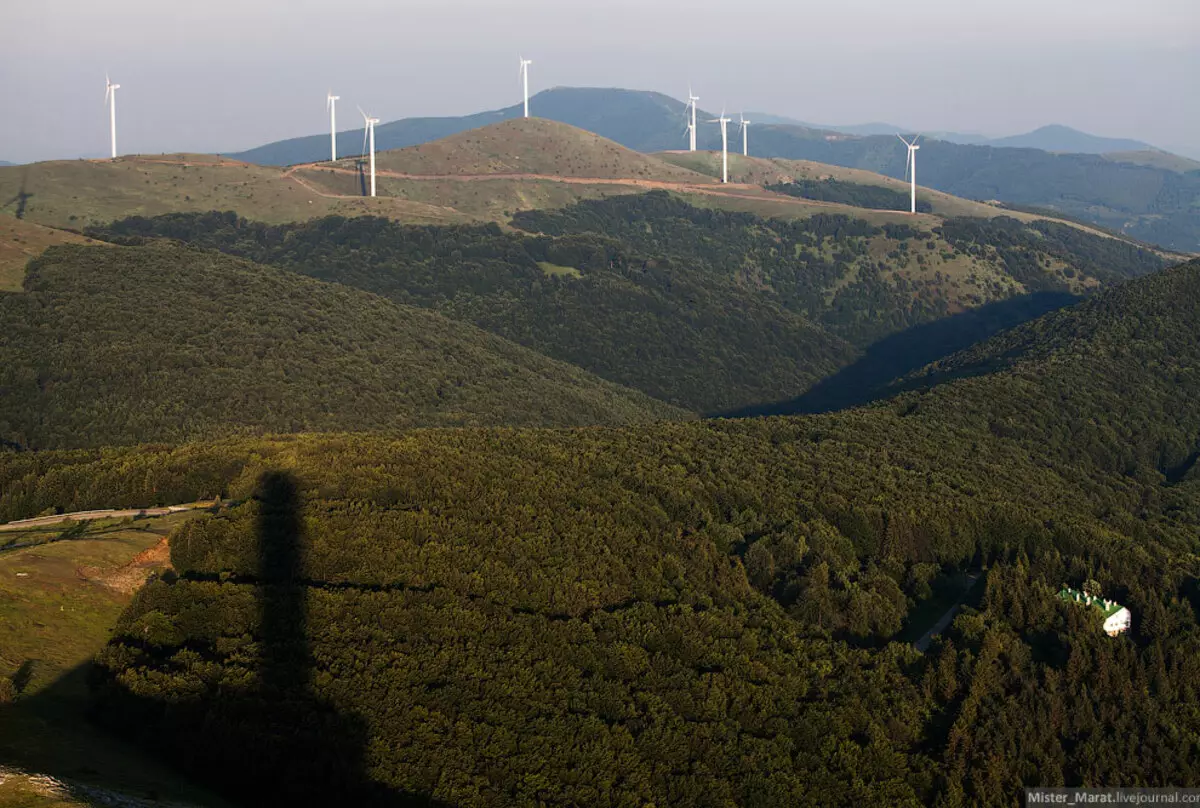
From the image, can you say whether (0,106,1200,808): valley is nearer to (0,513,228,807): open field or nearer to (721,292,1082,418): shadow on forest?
(0,513,228,807): open field

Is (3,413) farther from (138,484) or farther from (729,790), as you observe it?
(729,790)

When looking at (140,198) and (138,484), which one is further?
(140,198)

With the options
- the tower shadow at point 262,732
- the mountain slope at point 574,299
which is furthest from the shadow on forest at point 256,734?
the mountain slope at point 574,299

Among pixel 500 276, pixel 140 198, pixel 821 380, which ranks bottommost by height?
pixel 821 380

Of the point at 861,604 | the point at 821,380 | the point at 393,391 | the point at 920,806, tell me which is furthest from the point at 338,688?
the point at 821,380

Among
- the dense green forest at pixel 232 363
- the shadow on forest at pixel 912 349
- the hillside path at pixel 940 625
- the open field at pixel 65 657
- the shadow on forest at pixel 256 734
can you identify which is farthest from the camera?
the shadow on forest at pixel 912 349

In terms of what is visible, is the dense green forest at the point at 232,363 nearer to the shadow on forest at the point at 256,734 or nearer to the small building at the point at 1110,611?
the shadow on forest at the point at 256,734

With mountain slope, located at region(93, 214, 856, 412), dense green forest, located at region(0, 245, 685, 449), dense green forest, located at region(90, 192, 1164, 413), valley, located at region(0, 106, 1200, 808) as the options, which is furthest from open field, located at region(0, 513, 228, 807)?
dense green forest, located at region(90, 192, 1164, 413)
